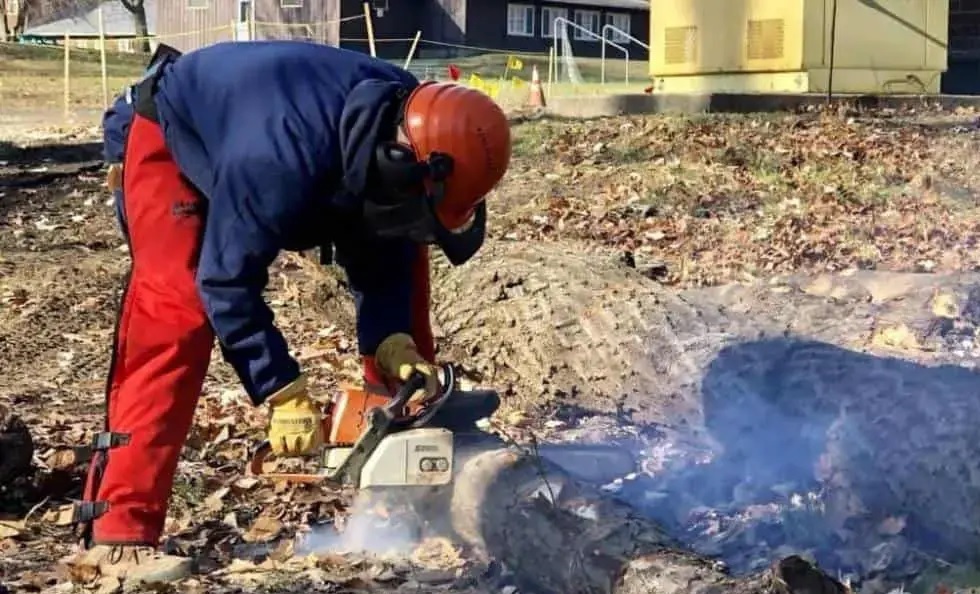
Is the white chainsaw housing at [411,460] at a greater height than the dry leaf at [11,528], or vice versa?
the white chainsaw housing at [411,460]

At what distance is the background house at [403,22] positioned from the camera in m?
43.4

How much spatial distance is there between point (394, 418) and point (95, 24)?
209 feet

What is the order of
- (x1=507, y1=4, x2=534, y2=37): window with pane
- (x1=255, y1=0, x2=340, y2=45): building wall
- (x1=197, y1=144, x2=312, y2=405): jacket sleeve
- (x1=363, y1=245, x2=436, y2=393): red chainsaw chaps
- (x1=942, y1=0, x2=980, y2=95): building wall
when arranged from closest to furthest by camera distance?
1. (x1=197, y1=144, x2=312, y2=405): jacket sleeve
2. (x1=363, y1=245, x2=436, y2=393): red chainsaw chaps
3. (x1=942, y1=0, x2=980, y2=95): building wall
4. (x1=255, y1=0, x2=340, y2=45): building wall
5. (x1=507, y1=4, x2=534, y2=37): window with pane

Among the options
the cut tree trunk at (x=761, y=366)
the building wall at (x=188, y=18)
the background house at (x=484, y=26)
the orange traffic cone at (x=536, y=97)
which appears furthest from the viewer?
the building wall at (x=188, y=18)

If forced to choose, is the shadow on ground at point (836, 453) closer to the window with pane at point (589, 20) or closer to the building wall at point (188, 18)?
the building wall at point (188, 18)

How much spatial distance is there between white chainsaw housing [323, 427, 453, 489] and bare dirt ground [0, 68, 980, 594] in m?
0.37

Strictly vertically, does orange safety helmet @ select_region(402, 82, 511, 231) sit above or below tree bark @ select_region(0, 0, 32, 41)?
below

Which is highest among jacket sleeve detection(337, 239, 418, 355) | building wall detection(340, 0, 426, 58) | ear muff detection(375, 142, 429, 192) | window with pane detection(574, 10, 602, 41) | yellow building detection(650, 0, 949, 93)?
window with pane detection(574, 10, 602, 41)

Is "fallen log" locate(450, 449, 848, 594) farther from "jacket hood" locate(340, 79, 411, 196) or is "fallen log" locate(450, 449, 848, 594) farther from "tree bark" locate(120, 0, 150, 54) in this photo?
"tree bark" locate(120, 0, 150, 54)

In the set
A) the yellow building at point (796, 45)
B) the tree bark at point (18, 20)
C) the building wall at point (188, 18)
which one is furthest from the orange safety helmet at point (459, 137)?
the tree bark at point (18, 20)

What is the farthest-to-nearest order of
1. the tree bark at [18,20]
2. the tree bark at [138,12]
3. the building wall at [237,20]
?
1. the tree bark at [18,20]
2. the tree bark at [138,12]
3. the building wall at [237,20]

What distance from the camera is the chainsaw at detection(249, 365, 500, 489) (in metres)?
3.90

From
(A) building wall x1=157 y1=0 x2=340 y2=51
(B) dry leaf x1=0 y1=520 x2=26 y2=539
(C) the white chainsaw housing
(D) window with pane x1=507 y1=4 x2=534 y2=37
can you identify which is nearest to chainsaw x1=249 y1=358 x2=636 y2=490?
(C) the white chainsaw housing

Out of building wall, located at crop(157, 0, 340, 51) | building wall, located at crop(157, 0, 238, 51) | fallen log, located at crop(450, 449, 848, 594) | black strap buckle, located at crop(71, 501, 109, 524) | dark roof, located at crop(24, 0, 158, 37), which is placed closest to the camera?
fallen log, located at crop(450, 449, 848, 594)
